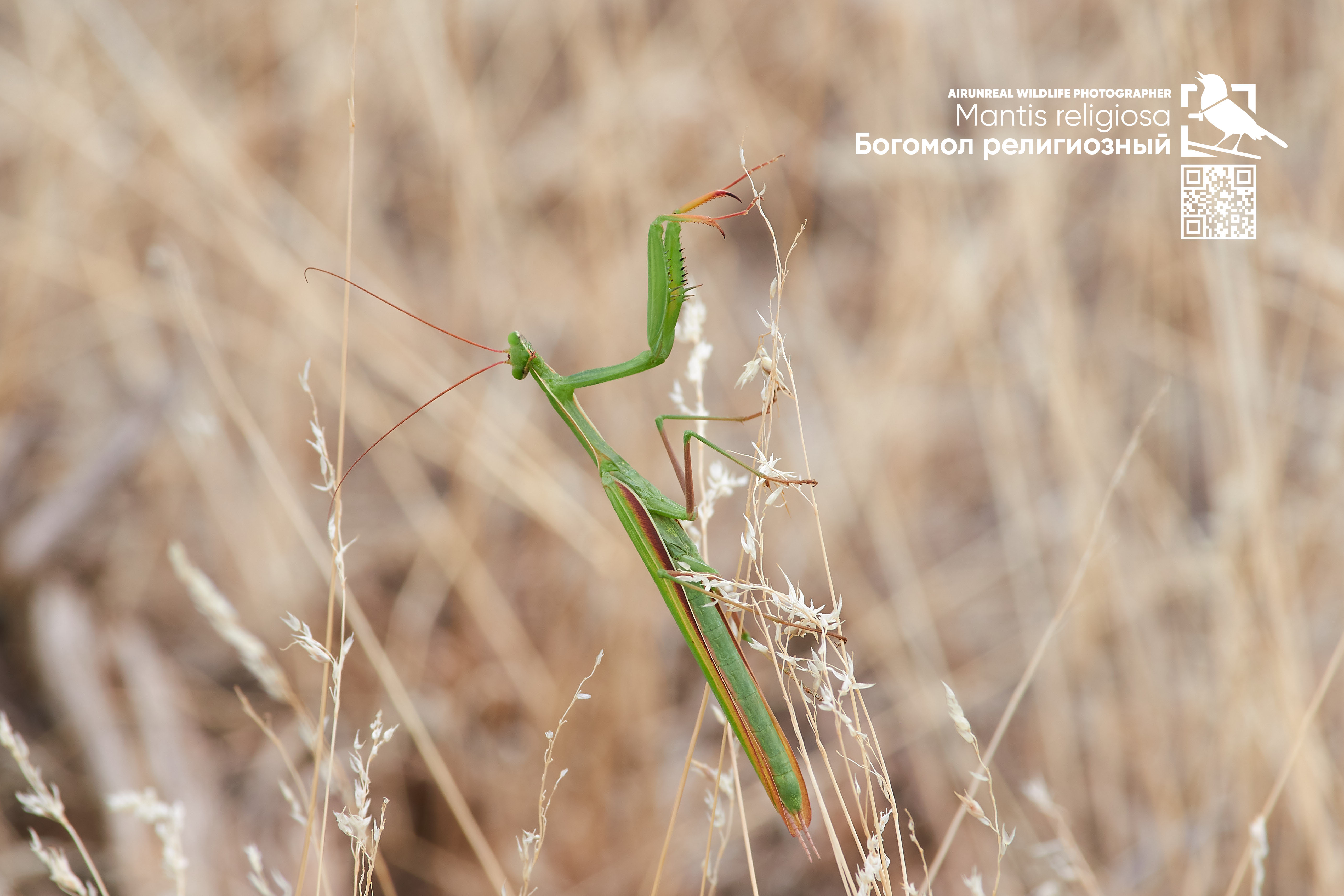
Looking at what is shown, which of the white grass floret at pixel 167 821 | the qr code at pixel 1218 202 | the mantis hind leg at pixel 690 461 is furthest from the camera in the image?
the qr code at pixel 1218 202

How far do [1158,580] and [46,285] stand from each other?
21.0ft

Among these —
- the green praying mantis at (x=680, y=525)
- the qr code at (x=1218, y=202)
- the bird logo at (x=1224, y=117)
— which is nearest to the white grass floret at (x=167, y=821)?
the green praying mantis at (x=680, y=525)

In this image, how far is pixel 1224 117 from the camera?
3.75m

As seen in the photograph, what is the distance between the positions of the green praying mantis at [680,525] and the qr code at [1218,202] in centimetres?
268

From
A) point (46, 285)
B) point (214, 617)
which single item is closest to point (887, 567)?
point (214, 617)

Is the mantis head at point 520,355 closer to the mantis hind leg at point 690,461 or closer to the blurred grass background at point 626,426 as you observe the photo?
the mantis hind leg at point 690,461

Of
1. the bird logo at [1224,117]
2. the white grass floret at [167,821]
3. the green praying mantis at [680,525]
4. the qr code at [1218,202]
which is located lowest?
the white grass floret at [167,821]

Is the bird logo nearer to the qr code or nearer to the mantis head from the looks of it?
the qr code

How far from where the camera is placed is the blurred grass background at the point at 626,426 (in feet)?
11.7

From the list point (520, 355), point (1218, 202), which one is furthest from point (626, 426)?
point (1218, 202)

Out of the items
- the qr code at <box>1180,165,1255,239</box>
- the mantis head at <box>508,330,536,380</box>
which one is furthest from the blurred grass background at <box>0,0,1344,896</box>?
the mantis head at <box>508,330,536,380</box>

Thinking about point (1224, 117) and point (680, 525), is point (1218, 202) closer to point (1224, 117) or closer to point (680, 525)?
point (1224, 117)

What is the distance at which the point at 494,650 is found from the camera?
4133mm

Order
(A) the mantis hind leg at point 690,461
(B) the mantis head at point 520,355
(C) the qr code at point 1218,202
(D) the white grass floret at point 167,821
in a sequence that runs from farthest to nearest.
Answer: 1. (C) the qr code at point 1218,202
2. (B) the mantis head at point 520,355
3. (A) the mantis hind leg at point 690,461
4. (D) the white grass floret at point 167,821
